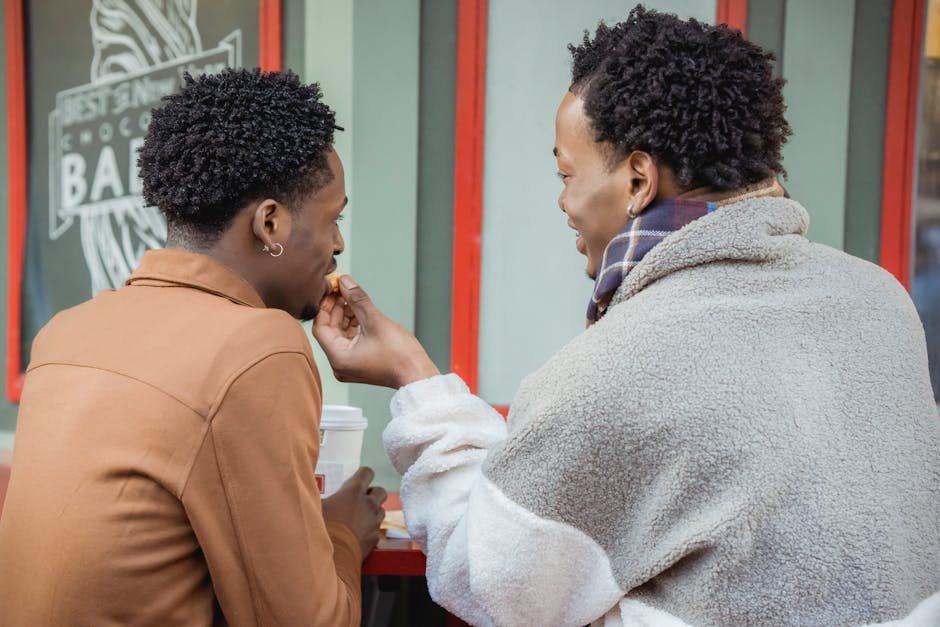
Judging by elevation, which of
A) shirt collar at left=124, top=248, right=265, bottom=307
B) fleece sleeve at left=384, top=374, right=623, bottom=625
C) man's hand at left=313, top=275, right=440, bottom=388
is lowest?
fleece sleeve at left=384, top=374, right=623, bottom=625

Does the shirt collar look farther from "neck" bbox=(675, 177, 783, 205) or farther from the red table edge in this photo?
"neck" bbox=(675, 177, 783, 205)

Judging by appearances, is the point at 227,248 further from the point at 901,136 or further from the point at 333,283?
the point at 901,136

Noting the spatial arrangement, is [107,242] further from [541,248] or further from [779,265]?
[779,265]

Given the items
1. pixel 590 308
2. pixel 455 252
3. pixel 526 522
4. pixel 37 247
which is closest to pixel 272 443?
pixel 526 522

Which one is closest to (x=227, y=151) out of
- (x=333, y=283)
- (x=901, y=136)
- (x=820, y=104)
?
(x=333, y=283)

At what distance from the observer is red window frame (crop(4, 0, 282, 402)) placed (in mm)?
4695

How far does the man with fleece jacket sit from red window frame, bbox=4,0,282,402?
12.7ft

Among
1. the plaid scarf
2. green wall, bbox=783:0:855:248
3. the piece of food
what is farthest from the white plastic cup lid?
green wall, bbox=783:0:855:248

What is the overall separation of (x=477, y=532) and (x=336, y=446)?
Answer: 70cm

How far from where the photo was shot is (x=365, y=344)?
1918 mm

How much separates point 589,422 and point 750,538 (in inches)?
10.1

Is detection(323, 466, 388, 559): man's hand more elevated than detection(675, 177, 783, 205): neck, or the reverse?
detection(675, 177, 783, 205): neck

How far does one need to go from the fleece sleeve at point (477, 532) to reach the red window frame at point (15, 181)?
3.67 meters

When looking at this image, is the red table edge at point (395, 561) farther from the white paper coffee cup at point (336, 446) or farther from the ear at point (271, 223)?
the ear at point (271, 223)
